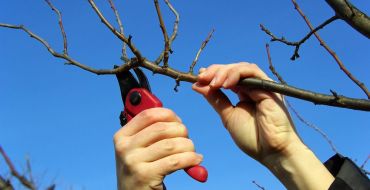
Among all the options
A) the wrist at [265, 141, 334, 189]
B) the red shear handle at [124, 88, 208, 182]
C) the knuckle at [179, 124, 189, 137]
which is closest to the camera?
the knuckle at [179, 124, 189, 137]

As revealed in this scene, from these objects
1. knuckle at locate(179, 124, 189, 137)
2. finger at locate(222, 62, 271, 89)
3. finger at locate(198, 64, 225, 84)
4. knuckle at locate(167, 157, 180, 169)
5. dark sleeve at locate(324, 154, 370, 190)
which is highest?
finger at locate(198, 64, 225, 84)

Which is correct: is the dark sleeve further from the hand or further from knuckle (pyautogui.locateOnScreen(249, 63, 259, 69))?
knuckle (pyautogui.locateOnScreen(249, 63, 259, 69))

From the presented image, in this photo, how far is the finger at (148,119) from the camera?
5.77 ft

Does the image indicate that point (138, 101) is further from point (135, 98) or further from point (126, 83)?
point (126, 83)

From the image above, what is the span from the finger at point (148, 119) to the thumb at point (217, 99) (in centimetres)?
36

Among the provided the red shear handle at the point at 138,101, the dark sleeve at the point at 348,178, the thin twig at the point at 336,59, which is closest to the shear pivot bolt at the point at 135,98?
the red shear handle at the point at 138,101

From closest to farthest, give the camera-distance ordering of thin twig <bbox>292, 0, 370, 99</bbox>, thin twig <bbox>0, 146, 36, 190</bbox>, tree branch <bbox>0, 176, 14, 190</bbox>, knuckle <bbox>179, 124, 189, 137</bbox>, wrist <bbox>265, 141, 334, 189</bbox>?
1. thin twig <bbox>0, 146, 36, 190</bbox>
2. tree branch <bbox>0, 176, 14, 190</bbox>
3. knuckle <bbox>179, 124, 189, 137</bbox>
4. wrist <bbox>265, 141, 334, 189</bbox>
5. thin twig <bbox>292, 0, 370, 99</bbox>

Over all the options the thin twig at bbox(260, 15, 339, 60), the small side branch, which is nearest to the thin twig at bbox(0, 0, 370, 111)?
the small side branch

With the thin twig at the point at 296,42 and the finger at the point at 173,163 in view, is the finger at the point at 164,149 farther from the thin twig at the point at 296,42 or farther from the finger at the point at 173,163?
the thin twig at the point at 296,42

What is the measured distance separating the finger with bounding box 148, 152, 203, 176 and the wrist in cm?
71

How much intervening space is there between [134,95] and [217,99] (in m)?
0.43

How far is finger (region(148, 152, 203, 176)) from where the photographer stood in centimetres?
168

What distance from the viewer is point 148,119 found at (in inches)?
69.2

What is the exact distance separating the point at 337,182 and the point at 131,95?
101 cm
